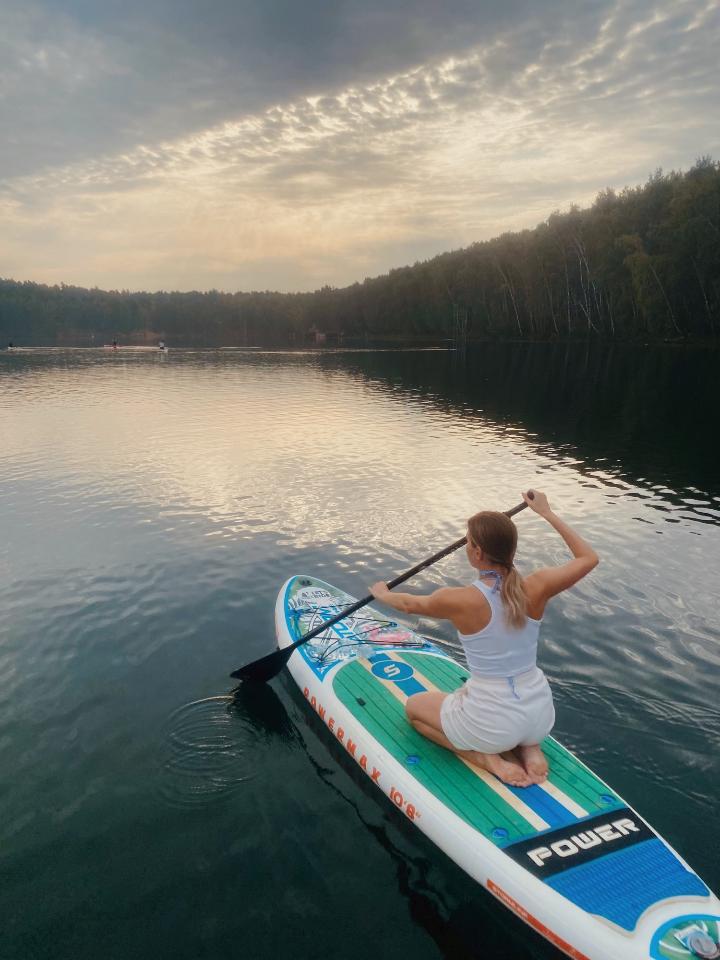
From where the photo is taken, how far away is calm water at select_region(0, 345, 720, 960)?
5.42 meters

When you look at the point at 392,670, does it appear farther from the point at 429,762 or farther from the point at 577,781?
the point at 577,781

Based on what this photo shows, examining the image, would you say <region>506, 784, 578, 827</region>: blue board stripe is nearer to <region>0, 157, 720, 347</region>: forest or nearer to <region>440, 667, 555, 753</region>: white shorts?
<region>440, 667, 555, 753</region>: white shorts

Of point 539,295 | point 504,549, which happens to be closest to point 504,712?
point 504,549

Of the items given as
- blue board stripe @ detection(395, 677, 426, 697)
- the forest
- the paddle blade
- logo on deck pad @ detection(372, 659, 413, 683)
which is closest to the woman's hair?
blue board stripe @ detection(395, 677, 426, 697)

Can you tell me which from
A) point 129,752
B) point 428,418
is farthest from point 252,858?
point 428,418

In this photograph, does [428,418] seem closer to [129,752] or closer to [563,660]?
[563,660]

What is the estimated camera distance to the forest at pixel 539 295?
72.3 metres

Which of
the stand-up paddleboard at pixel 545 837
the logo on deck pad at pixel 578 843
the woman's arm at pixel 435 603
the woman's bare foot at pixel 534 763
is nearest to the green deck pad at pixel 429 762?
the stand-up paddleboard at pixel 545 837

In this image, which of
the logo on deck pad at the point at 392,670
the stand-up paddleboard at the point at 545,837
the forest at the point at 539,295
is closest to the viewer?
the stand-up paddleboard at the point at 545,837

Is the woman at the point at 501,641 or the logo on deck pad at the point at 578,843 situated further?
the woman at the point at 501,641

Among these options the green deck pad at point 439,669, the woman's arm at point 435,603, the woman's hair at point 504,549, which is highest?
the woman's hair at point 504,549

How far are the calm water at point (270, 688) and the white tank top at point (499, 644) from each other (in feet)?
7.06

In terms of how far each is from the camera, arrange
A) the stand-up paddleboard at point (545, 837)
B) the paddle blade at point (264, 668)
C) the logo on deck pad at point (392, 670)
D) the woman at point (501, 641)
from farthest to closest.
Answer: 1. the paddle blade at point (264, 668)
2. the logo on deck pad at point (392, 670)
3. the woman at point (501, 641)
4. the stand-up paddleboard at point (545, 837)

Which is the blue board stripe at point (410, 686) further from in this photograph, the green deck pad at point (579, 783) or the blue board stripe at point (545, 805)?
the blue board stripe at point (545, 805)
